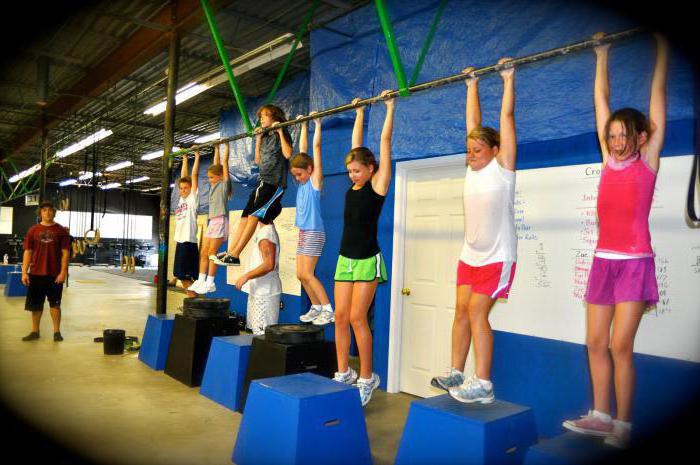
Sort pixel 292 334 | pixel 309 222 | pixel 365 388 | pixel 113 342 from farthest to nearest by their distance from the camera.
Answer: pixel 113 342
pixel 309 222
pixel 292 334
pixel 365 388

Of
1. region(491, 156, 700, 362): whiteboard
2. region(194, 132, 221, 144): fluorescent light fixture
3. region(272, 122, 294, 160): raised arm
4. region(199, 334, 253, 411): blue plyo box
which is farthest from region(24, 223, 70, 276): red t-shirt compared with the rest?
→ region(491, 156, 700, 362): whiteboard

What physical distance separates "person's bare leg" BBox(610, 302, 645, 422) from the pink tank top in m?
0.25

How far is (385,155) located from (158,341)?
337 cm

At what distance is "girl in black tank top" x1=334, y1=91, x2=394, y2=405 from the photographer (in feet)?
10.4

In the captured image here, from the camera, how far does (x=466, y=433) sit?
2219 millimetres

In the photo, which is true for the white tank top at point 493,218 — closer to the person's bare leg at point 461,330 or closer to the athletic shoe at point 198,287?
the person's bare leg at point 461,330

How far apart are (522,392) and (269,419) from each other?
6.28 ft

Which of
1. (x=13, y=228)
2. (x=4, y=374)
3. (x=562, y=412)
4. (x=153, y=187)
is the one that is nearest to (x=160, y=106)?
(x=4, y=374)

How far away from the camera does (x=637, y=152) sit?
83.4 inches

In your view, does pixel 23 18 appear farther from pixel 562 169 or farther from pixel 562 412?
pixel 562 412

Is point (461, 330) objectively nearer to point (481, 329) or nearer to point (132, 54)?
point (481, 329)

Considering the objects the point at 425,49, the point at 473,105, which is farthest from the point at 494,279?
the point at 425,49

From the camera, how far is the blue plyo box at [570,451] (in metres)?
1.95

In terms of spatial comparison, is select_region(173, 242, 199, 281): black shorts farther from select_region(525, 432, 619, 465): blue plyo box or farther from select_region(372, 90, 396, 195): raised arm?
select_region(525, 432, 619, 465): blue plyo box
